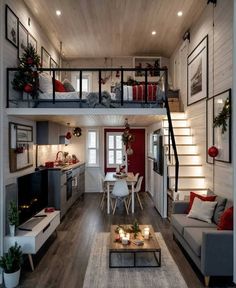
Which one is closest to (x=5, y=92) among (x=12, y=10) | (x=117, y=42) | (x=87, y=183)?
(x=12, y=10)

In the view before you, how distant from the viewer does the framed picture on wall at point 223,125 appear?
408cm

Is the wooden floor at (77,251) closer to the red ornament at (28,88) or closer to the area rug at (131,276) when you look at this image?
the area rug at (131,276)

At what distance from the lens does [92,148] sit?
9.26 metres

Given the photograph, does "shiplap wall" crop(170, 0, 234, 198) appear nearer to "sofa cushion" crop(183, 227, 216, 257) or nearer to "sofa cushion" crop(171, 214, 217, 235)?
"sofa cushion" crop(171, 214, 217, 235)

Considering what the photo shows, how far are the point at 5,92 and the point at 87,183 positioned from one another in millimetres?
5724

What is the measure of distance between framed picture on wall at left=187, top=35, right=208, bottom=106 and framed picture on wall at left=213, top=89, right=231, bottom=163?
0.79 meters

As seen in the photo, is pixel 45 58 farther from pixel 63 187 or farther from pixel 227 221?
pixel 227 221

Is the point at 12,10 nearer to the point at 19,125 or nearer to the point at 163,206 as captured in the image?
the point at 19,125

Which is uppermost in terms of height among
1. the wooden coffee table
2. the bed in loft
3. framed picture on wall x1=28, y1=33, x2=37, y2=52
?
framed picture on wall x1=28, y1=33, x2=37, y2=52

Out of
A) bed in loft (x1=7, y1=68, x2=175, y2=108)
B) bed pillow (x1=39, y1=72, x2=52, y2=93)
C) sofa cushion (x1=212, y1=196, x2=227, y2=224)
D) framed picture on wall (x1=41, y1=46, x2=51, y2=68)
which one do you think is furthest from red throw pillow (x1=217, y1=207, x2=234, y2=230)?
framed picture on wall (x1=41, y1=46, x2=51, y2=68)

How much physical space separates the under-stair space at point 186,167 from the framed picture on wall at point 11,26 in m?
3.62

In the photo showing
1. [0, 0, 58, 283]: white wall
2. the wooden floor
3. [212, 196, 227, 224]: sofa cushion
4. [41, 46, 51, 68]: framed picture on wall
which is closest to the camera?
the wooden floor

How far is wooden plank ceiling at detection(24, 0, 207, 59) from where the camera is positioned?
5172 millimetres

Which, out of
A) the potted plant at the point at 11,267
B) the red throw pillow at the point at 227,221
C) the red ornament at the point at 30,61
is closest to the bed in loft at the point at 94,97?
the red ornament at the point at 30,61
